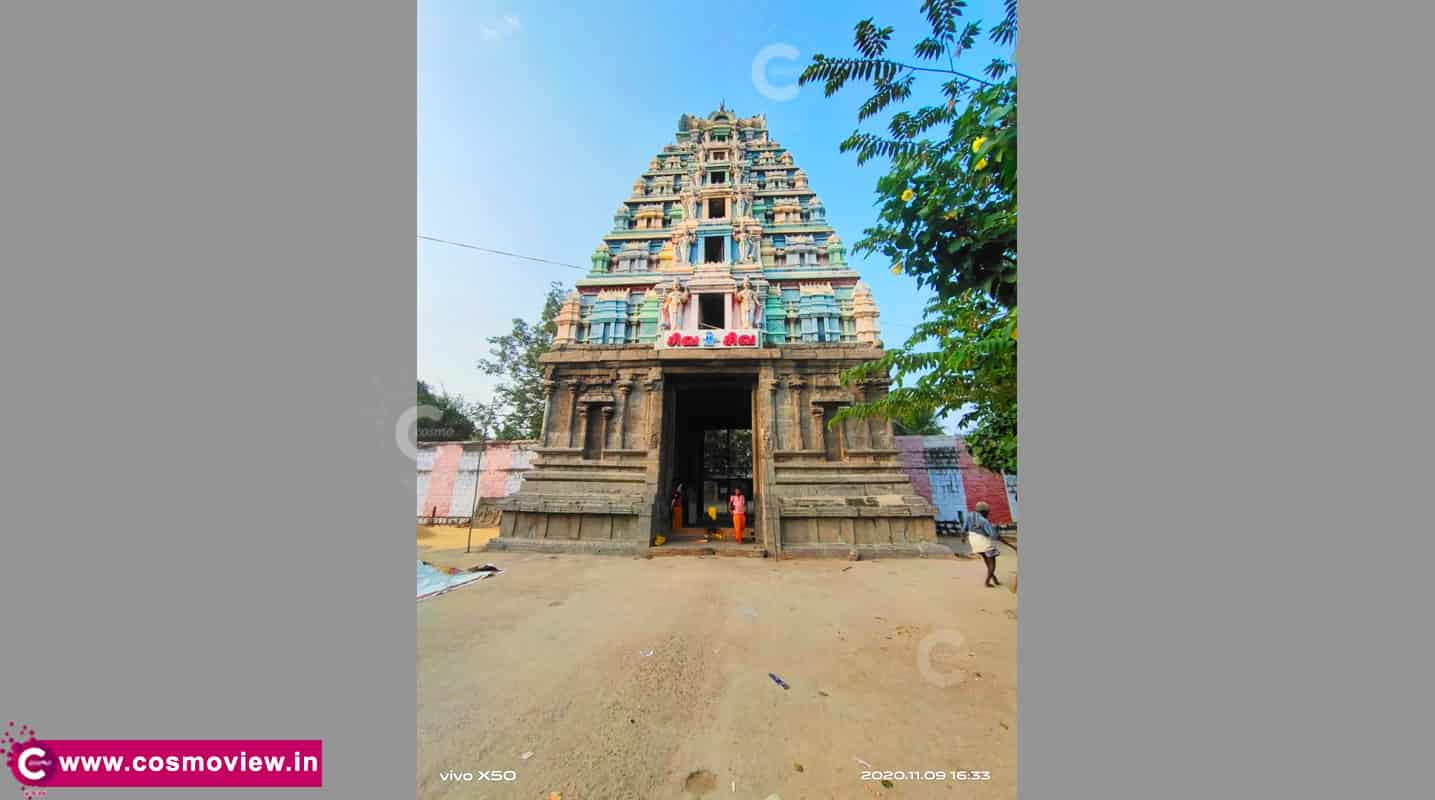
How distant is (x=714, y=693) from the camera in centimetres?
278

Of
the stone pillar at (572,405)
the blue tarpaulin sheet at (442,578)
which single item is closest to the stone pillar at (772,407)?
the stone pillar at (572,405)

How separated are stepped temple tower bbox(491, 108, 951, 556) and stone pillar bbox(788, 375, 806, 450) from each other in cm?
3

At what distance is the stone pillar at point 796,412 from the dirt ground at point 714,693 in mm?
4695

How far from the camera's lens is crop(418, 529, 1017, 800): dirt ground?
1987mm

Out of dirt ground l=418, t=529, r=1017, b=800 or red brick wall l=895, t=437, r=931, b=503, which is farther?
red brick wall l=895, t=437, r=931, b=503

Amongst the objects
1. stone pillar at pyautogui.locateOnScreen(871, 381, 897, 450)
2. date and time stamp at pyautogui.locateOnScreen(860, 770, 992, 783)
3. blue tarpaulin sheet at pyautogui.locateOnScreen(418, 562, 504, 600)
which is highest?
stone pillar at pyautogui.locateOnScreen(871, 381, 897, 450)

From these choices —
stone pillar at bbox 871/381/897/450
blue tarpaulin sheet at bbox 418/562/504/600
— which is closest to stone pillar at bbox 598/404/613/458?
blue tarpaulin sheet at bbox 418/562/504/600

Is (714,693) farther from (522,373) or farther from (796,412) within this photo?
(522,373)

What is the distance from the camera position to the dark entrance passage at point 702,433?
462 inches

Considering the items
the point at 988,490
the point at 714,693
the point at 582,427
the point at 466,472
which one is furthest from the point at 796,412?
the point at 466,472

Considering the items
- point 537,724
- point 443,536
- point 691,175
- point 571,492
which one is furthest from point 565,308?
point 537,724

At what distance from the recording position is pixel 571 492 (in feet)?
31.1

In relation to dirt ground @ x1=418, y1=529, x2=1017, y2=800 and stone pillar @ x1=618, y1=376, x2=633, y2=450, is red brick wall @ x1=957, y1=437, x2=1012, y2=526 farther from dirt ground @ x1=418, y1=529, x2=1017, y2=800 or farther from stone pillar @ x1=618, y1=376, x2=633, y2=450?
stone pillar @ x1=618, y1=376, x2=633, y2=450

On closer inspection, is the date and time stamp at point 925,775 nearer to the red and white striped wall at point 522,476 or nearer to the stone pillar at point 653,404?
the stone pillar at point 653,404
